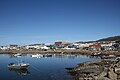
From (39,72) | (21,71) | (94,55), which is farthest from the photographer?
(94,55)

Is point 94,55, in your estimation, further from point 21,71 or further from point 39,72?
point 39,72

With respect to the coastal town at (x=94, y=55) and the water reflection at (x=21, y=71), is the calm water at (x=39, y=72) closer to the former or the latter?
the water reflection at (x=21, y=71)

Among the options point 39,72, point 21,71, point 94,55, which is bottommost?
point 39,72

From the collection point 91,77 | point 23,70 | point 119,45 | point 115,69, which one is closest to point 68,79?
point 91,77

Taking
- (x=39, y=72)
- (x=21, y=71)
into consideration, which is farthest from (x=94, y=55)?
(x=39, y=72)

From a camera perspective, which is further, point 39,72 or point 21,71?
point 21,71

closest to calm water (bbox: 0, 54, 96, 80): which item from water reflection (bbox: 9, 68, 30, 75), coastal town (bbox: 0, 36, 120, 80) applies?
water reflection (bbox: 9, 68, 30, 75)

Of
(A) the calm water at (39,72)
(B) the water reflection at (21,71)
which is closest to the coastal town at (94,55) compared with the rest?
(B) the water reflection at (21,71)

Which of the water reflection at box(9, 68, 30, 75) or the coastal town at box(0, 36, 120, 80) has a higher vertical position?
the coastal town at box(0, 36, 120, 80)

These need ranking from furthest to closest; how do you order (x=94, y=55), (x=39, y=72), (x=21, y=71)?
1. (x=94, y=55)
2. (x=21, y=71)
3. (x=39, y=72)

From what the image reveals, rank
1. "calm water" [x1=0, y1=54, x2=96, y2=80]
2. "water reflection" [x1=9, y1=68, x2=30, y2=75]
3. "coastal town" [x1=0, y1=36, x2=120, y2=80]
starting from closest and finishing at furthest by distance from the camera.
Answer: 1. "coastal town" [x1=0, y1=36, x2=120, y2=80]
2. "calm water" [x1=0, y1=54, x2=96, y2=80]
3. "water reflection" [x1=9, y1=68, x2=30, y2=75]

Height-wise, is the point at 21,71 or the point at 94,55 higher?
the point at 94,55

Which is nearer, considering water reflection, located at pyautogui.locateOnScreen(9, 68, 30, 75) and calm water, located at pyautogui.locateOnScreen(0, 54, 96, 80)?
calm water, located at pyautogui.locateOnScreen(0, 54, 96, 80)

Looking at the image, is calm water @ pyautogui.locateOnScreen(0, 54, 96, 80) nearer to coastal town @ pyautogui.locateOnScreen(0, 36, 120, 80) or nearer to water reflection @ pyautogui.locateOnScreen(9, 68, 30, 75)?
water reflection @ pyautogui.locateOnScreen(9, 68, 30, 75)
